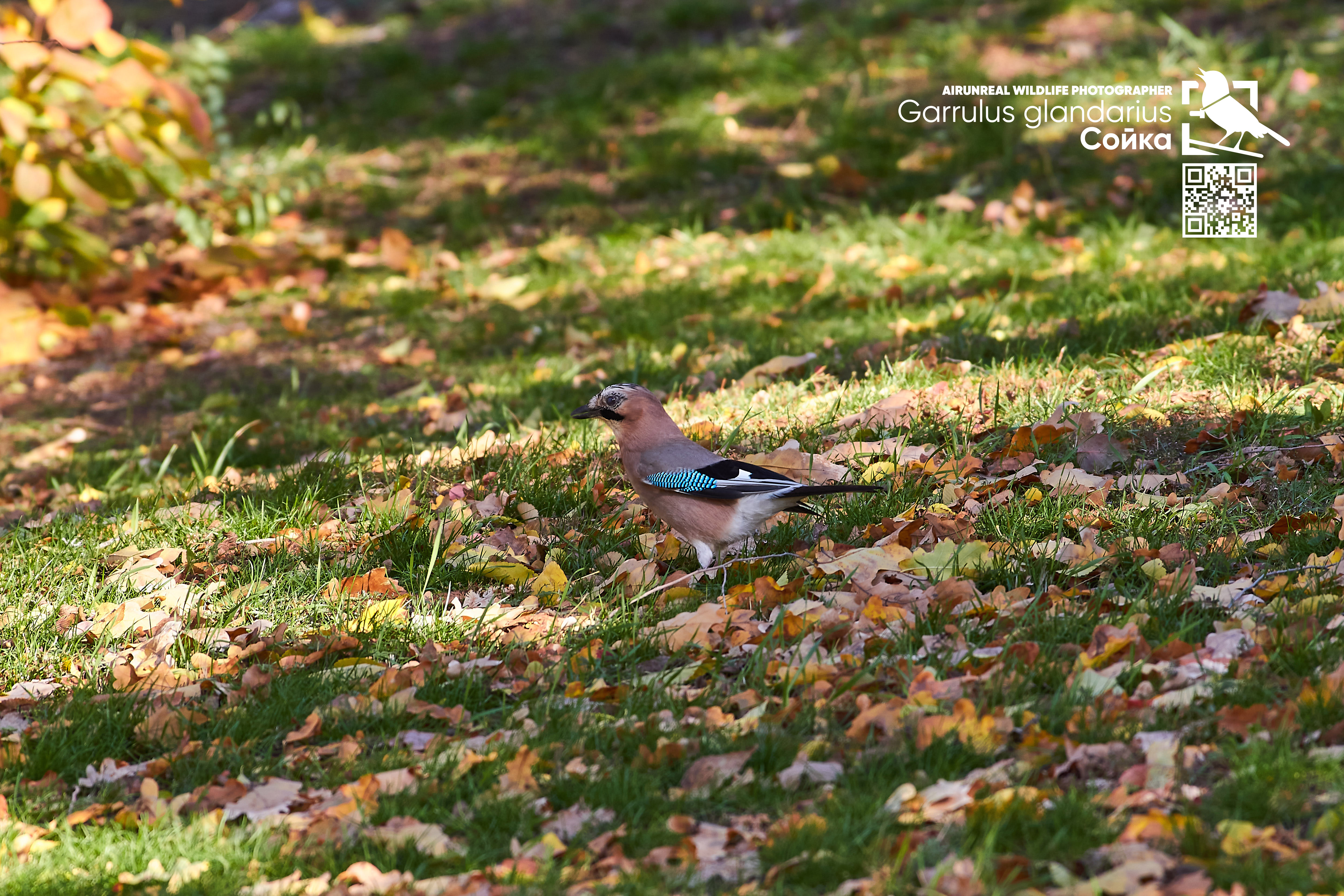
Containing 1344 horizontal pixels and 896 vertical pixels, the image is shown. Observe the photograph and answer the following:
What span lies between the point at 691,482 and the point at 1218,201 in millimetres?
5182

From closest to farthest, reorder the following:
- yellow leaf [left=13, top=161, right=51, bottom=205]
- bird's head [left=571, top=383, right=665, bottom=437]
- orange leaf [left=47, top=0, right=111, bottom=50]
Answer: bird's head [left=571, top=383, right=665, bottom=437] < orange leaf [left=47, top=0, right=111, bottom=50] < yellow leaf [left=13, top=161, right=51, bottom=205]

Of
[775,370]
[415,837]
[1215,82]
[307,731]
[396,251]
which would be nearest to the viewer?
[415,837]

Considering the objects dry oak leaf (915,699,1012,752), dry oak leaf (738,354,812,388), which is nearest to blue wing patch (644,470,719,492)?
dry oak leaf (915,699,1012,752)

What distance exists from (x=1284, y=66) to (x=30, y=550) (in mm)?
7978

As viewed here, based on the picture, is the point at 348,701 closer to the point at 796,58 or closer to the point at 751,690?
the point at 751,690

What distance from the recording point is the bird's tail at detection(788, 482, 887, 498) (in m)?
3.51

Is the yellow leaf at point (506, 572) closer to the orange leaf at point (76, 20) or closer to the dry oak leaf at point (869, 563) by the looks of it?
the dry oak leaf at point (869, 563)

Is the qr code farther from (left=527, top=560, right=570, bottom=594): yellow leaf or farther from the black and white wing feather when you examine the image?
(left=527, top=560, right=570, bottom=594): yellow leaf

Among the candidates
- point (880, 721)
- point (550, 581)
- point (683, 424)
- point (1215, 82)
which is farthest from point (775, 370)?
point (1215, 82)

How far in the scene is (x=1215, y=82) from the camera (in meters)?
8.52

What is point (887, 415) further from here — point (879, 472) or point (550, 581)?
point (550, 581)

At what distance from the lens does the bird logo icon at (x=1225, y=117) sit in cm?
800

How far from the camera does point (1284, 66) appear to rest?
8500mm

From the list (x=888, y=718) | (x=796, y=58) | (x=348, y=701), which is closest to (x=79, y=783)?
(x=348, y=701)
